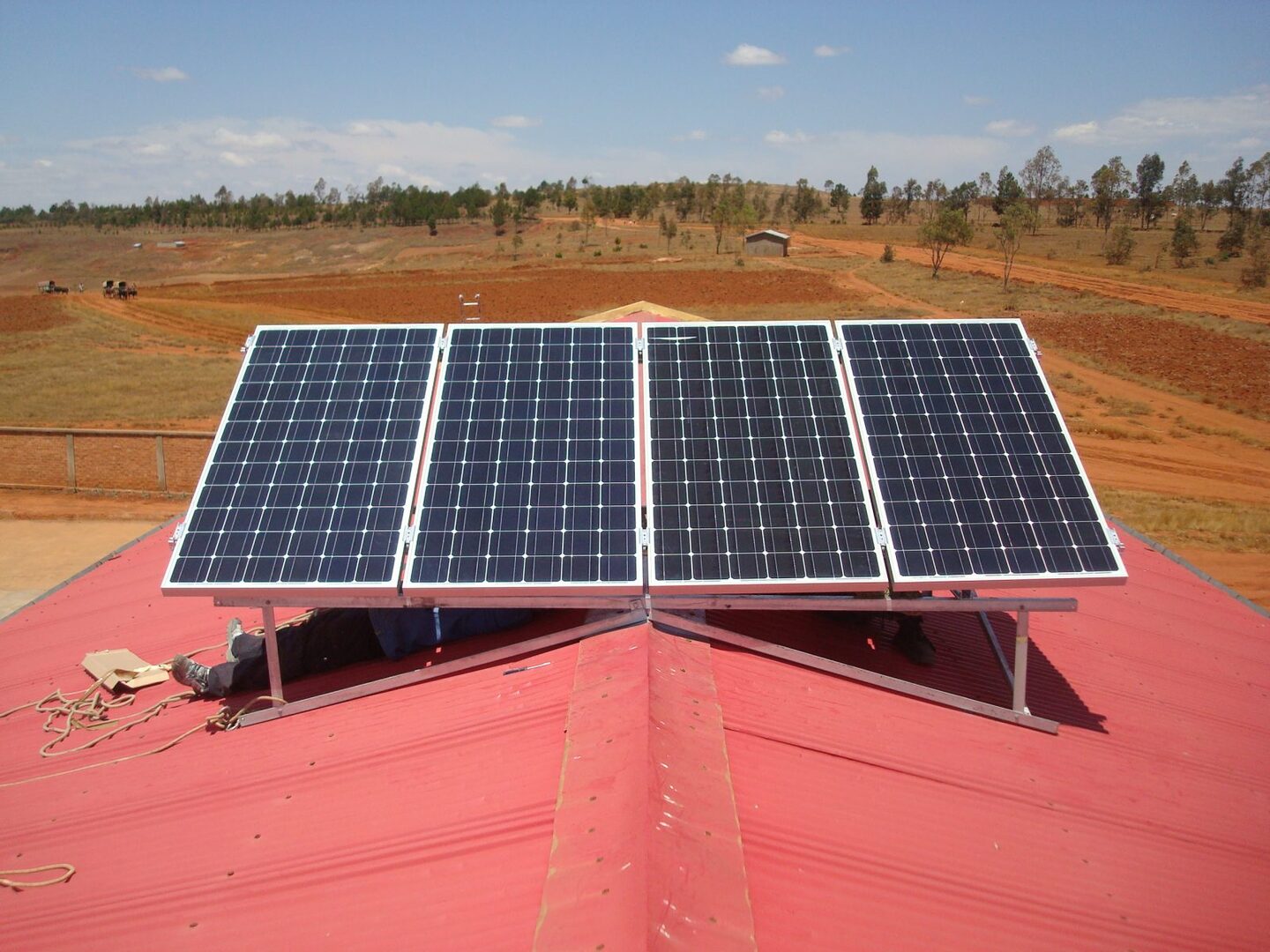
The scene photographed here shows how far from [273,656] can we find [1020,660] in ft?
17.7

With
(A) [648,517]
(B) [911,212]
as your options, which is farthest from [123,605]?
(B) [911,212]

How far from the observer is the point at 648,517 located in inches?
271

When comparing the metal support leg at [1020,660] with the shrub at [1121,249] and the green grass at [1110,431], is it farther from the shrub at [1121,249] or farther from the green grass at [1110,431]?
the shrub at [1121,249]

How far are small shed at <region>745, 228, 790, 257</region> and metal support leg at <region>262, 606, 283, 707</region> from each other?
309 feet

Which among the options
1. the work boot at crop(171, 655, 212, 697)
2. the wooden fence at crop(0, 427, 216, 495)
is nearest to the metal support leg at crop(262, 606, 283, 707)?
the work boot at crop(171, 655, 212, 697)

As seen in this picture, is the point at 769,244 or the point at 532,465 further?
the point at 769,244

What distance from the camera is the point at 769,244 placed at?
321ft

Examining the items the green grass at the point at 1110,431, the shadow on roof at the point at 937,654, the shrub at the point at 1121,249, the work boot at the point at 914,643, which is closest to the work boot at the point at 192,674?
the shadow on roof at the point at 937,654

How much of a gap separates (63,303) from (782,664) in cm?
7993

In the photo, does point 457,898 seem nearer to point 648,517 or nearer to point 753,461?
point 648,517

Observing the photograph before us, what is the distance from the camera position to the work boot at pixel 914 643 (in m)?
7.65

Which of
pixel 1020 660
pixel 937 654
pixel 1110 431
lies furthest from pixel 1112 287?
pixel 1020 660

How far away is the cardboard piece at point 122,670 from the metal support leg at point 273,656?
1.77m

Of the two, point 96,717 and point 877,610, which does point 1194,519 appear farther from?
point 96,717
